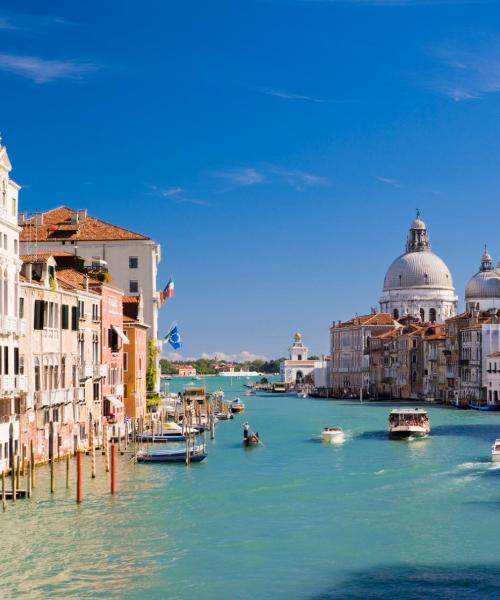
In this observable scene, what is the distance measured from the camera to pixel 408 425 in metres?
44.2

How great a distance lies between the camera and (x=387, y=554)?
20.1 m

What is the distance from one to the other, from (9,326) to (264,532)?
766 cm

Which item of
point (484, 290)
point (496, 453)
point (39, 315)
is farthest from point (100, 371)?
point (484, 290)

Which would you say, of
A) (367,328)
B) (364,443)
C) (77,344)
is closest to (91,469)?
(77,344)

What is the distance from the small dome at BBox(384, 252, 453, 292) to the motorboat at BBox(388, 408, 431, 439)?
76.3 meters

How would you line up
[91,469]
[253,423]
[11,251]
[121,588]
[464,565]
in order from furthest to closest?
[253,423], [91,469], [11,251], [464,565], [121,588]

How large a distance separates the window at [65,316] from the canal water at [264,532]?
3.84 m

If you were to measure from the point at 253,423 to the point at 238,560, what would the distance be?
124ft

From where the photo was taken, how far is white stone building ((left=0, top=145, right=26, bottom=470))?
83.3 feet

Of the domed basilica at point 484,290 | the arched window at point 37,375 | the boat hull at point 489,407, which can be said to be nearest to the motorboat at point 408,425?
the arched window at point 37,375

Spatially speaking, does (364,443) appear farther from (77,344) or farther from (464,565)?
(464,565)

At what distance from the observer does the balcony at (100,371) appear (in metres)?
34.6

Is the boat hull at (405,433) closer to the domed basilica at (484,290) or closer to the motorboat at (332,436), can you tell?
the motorboat at (332,436)

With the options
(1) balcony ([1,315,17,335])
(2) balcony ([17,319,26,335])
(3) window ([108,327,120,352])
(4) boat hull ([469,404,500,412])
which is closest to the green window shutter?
(2) balcony ([17,319,26,335])
